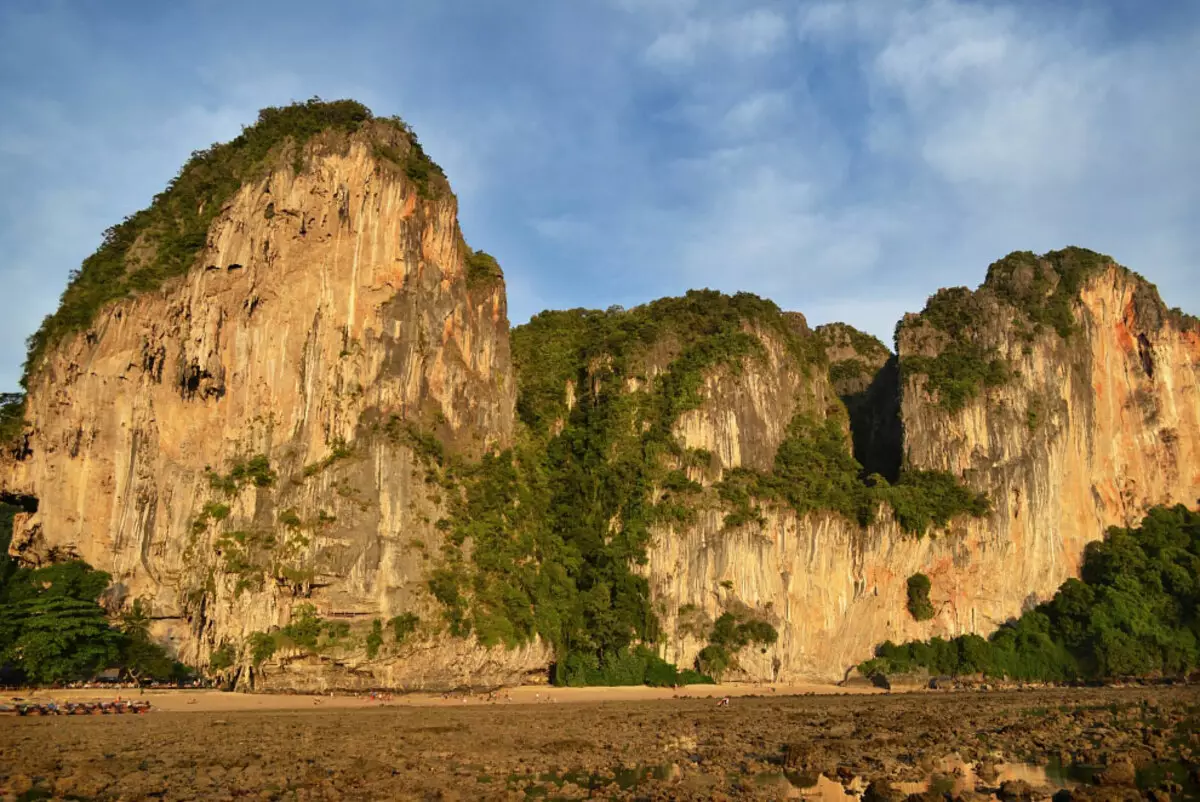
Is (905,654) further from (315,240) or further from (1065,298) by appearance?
(315,240)

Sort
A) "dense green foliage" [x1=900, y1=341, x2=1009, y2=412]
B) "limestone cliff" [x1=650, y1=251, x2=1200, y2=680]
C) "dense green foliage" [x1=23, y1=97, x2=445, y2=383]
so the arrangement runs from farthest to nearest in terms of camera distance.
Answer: "dense green foliage" [x1=900, y1=341, x2=1009, y2=412] → "limestone cliff" [x1=650, y1=251, x2=1200, y2=680] → "dense green foliage" [x1=23, y1=97, x2=445, y2=383]

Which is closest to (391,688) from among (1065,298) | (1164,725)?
(1164,725)

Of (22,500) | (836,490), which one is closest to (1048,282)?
(836,490)

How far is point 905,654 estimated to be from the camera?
196 feet

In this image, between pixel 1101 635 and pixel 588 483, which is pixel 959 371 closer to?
pixel 1101 635

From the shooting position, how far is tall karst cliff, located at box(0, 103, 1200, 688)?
4678 centimetres

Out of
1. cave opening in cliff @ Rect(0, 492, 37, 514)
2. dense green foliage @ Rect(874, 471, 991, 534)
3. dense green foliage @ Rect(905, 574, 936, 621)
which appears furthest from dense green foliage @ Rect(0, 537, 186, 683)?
dense green foliage @ Rect(874, 471, 991, 534)

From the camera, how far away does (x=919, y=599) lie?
203ft

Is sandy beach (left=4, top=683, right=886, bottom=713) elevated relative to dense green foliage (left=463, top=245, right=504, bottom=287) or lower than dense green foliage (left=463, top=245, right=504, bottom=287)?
lower

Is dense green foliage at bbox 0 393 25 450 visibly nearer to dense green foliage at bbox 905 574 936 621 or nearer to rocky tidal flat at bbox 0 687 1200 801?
rocky tidal flat at bbox 0 687 1200 801

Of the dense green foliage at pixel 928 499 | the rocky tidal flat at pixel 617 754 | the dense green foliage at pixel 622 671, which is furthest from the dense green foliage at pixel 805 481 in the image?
the rocky tidal flat at pixel 617 754

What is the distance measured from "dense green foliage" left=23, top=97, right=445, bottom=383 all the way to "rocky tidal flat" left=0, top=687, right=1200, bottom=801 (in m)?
27.7

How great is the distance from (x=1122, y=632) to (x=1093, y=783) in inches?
1825

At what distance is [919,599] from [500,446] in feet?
101
